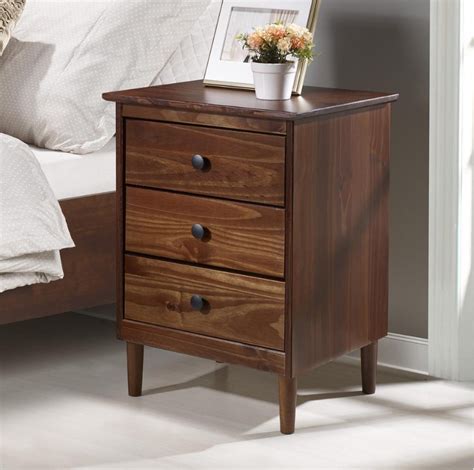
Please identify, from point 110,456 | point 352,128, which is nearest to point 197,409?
point 110,456

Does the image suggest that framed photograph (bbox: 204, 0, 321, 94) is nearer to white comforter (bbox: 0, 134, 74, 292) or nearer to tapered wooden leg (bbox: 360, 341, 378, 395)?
white comforter (bbox: 0, 134, 74, 292)

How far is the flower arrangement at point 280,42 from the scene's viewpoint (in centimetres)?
243

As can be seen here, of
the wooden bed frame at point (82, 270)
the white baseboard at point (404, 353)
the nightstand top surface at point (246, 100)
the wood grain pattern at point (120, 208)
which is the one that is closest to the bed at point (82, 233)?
the wooden bed frame at point (82, 270)

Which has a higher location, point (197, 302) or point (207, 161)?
point (207, 161)

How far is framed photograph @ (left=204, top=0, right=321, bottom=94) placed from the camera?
259cm

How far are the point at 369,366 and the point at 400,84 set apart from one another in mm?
678

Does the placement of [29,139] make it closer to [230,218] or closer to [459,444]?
[230,218]

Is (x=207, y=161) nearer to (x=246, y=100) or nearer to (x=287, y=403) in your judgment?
(x=246, y=100)

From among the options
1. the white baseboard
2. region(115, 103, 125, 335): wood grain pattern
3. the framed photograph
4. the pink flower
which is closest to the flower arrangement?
the pink flower

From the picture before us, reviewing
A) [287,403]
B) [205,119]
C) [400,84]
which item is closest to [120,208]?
[205,119]

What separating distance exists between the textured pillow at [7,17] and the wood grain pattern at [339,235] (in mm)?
977

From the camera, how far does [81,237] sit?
9.08 ft

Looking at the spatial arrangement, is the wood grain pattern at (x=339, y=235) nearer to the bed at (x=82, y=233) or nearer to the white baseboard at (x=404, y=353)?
the white baseboard at (x=404, y=353)

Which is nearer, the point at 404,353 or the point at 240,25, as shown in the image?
the point at 240,25
